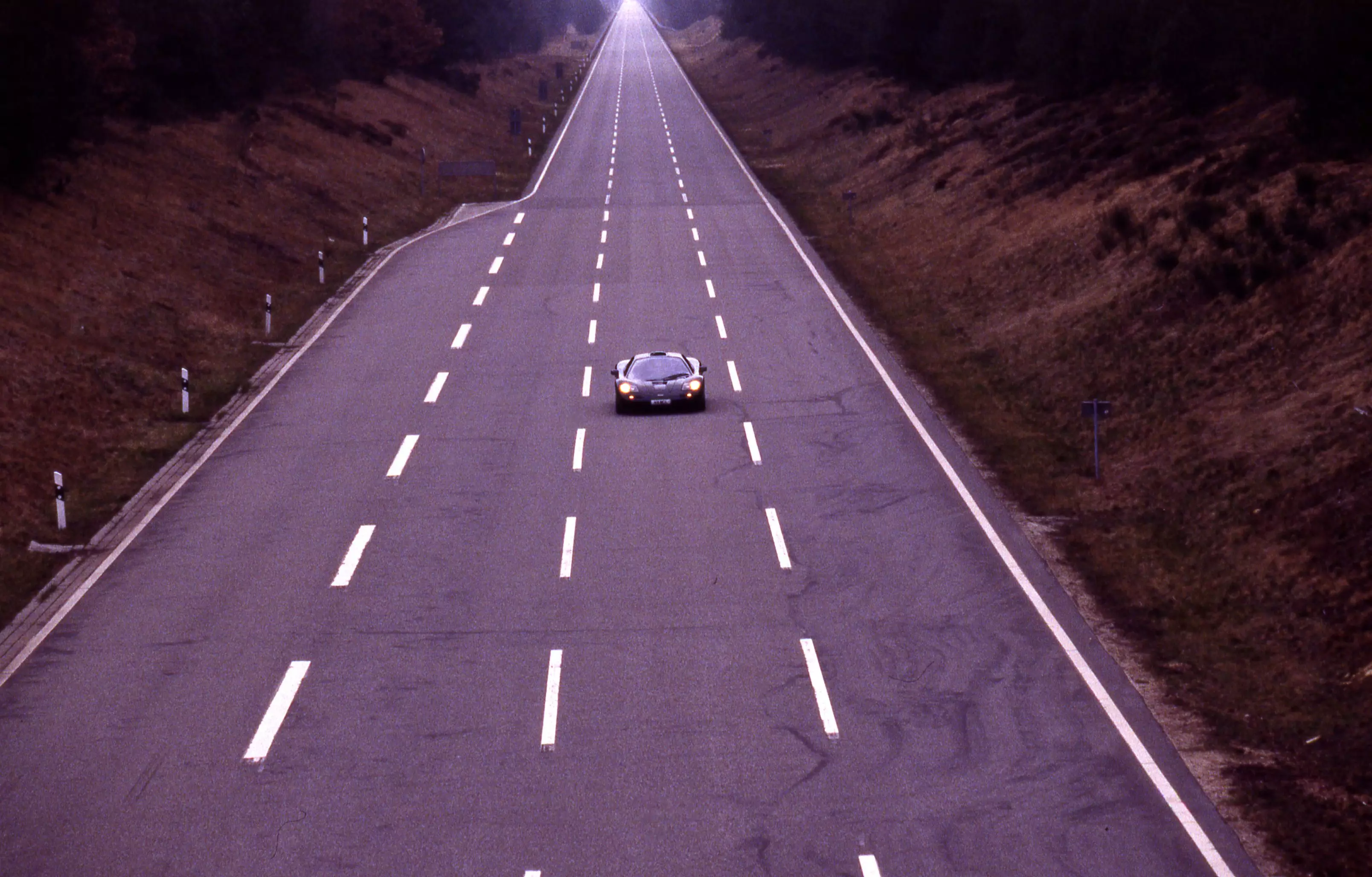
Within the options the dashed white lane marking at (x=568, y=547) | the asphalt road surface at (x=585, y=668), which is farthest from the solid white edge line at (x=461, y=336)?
the dashed white lane marking at (x=568, y=547)

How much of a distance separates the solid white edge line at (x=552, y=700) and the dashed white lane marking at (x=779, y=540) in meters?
3.88

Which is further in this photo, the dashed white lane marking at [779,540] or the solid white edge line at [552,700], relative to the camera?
the dashed white lane marking at [779,540]

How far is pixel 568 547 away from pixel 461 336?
15748 mm

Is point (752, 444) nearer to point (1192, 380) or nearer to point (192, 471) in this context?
point (1192, 380)

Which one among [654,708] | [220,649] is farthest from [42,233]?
[654,708]

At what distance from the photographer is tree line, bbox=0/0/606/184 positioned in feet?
113

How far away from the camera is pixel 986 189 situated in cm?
4466

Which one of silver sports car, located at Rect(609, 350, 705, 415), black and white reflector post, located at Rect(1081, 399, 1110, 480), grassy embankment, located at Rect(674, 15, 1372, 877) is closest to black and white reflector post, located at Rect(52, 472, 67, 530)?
silver sports car, located at Rect(609, 350, 705, 415)

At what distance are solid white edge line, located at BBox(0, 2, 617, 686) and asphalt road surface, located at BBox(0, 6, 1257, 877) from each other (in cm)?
18

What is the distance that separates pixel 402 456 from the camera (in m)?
24.3

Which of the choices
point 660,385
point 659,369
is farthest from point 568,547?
point 659,369

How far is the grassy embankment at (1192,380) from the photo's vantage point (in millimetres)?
14289

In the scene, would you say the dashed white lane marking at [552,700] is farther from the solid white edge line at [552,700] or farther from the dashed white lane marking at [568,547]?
the dashed white lane marking at [568,547]

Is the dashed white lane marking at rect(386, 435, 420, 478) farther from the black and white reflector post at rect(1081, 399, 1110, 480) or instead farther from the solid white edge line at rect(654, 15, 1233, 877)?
the black and white reflector post at rect(1081, 399, 1110, 480)
